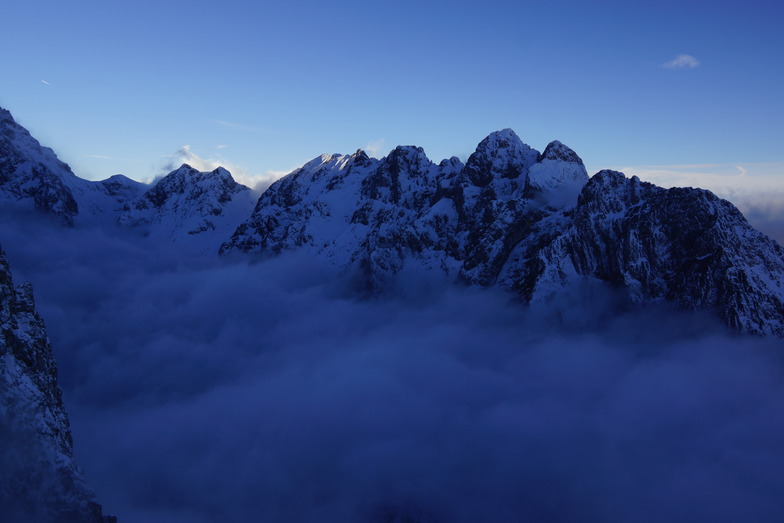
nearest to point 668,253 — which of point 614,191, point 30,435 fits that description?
point 614,191

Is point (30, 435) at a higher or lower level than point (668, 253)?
lower

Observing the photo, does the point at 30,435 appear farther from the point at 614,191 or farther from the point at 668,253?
the point at 614,191

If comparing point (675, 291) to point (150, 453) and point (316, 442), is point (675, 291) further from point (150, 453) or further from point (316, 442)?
point (150, 453)

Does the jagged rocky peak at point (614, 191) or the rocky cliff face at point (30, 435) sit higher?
the jagged rocky peak at point (614, 191)

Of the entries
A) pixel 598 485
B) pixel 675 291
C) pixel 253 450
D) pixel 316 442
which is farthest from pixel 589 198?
pixel 253 450

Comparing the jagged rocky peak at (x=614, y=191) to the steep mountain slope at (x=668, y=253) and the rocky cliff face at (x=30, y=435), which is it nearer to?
the steep mountain slope at (x=668, y=253)

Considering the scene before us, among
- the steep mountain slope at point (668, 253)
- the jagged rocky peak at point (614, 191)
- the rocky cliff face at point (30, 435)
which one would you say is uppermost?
the jagged rocky peak at point (614, 191)

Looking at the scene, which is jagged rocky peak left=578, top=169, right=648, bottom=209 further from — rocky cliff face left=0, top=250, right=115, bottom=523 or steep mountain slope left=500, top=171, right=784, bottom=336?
rocky cliff face left=0, top=250, right=115, bottom=523

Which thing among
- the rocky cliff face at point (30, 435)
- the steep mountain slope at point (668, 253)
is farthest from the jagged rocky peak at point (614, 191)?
the rocky cliff face at point (30, 435)
